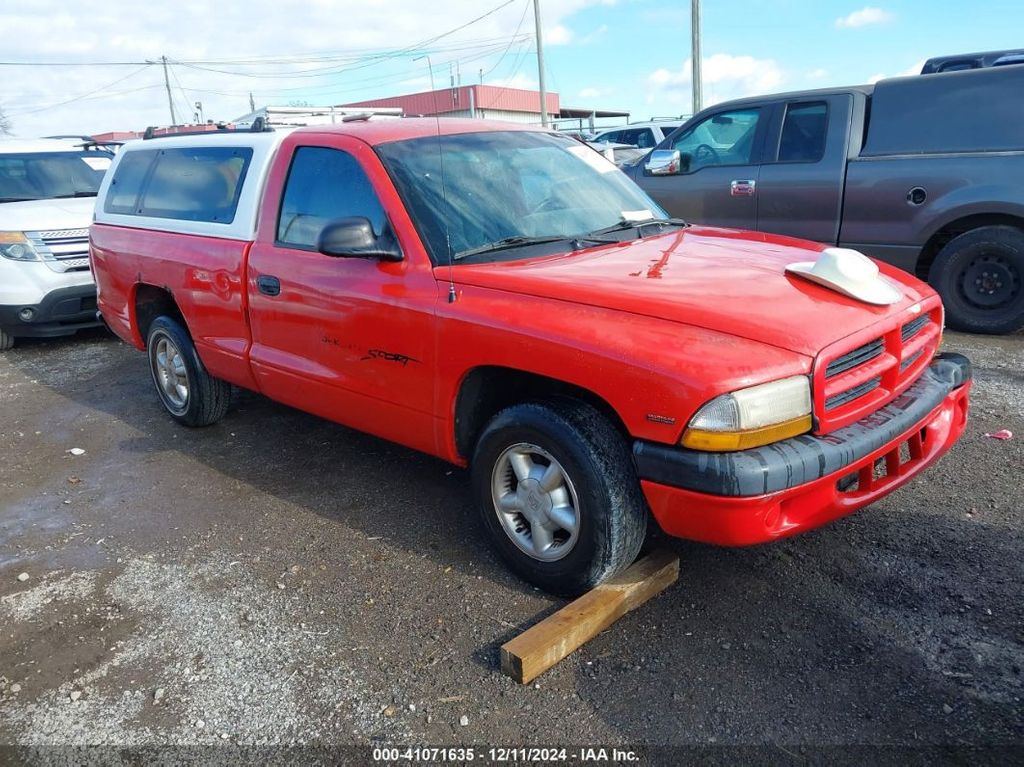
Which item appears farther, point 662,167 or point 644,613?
point 662,167

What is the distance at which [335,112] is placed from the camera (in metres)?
6.00

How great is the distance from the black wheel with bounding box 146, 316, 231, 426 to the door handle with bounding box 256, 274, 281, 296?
3.63 ft

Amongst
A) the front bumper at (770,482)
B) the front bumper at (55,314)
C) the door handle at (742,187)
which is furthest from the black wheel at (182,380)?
the door handle at (742,187)

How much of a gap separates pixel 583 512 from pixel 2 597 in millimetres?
2519

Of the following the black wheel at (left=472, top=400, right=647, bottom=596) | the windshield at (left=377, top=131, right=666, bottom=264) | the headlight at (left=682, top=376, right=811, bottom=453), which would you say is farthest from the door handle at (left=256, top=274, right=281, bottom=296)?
the headlight at (left=682, top=376, right=811, bottom=453)

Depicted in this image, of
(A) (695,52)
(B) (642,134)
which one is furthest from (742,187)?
(A) (695,52)

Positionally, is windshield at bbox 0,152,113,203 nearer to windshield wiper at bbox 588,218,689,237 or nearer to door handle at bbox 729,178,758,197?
door handle at bbox 729,178,758,197

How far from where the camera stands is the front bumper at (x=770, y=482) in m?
2.47

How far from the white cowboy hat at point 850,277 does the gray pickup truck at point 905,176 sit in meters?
3.37

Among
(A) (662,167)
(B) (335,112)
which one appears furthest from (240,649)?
(A) (662,167)

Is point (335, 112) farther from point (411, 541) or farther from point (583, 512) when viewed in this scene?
point (583, 512)

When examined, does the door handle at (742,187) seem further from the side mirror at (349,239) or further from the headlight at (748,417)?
the headlight at (748,417)

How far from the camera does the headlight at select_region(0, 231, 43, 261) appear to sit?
744 cm

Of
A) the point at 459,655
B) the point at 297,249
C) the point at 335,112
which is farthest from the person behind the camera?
the point at 335,112
